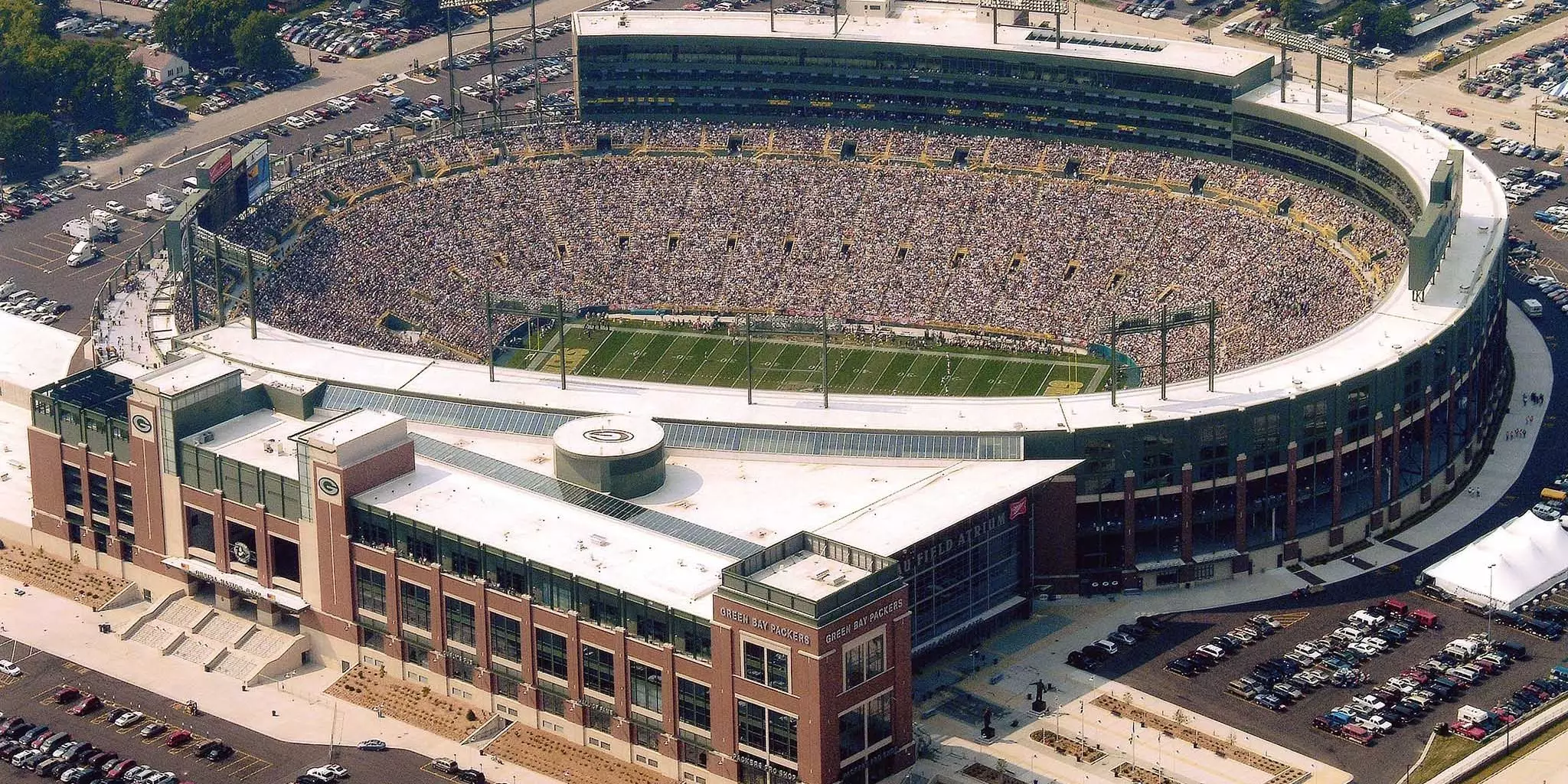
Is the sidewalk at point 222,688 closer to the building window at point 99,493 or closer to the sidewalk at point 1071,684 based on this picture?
the building window at point 99,493

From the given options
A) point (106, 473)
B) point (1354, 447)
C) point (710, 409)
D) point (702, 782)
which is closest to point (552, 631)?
point (702, 782)

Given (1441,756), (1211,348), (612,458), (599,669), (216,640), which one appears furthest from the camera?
(1211,348)

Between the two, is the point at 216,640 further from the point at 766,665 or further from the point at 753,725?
the point at 766,665

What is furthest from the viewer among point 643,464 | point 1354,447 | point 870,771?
point 1354,447

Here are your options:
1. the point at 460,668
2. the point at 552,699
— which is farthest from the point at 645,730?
the point at 460,668

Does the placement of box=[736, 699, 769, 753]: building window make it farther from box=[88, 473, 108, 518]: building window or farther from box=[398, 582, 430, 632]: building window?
box=[88, 473, 108, 518]: building window

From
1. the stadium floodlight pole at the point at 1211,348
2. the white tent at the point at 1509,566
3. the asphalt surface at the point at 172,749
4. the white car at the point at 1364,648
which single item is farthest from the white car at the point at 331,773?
the white tent at the point at 1509,566

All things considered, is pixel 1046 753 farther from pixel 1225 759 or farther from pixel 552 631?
pixel 552 631

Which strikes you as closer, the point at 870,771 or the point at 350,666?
the point at 870,771
